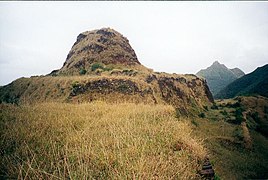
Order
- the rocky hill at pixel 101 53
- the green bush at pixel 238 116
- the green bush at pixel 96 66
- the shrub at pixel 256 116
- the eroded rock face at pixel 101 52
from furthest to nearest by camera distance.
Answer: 1. the eroded rock face at pixel 101 52
2. the rocky hill at pixel 101 53
3. the shrub at pixel 256 116
4. the green bush at pixel 96 66
5. the green bush at pixel 238 116

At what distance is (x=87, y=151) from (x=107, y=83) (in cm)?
1614

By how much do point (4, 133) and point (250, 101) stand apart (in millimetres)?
37875

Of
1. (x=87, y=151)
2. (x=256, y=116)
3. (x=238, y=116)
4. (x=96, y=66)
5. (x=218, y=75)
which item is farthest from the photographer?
(x=218, y=75)

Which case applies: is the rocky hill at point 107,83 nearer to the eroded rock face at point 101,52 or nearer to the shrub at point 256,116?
the eroded rock face at point 101,52

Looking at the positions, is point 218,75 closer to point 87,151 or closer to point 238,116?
point 238,116

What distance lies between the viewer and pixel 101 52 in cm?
3450

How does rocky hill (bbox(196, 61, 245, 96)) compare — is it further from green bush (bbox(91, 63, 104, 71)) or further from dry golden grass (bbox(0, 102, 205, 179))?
dry golden grass (bbox(0, 102, 205, 179))

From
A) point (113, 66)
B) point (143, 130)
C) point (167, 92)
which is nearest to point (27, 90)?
point (113, 66)

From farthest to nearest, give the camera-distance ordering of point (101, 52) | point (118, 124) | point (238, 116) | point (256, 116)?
1. point (101, 52)
2. point (256, 116)
3. point (238, 116)
4. point (118, 124)

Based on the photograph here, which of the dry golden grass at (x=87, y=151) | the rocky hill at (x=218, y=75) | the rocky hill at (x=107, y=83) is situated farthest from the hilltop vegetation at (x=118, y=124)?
the rocky hill at (x=218, y=75)

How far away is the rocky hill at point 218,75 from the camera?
339 feet

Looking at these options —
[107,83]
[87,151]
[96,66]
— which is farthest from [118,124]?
[96,66]

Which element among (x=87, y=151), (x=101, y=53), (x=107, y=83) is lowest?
(x=87, y=151)

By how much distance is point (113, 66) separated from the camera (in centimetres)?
3183
